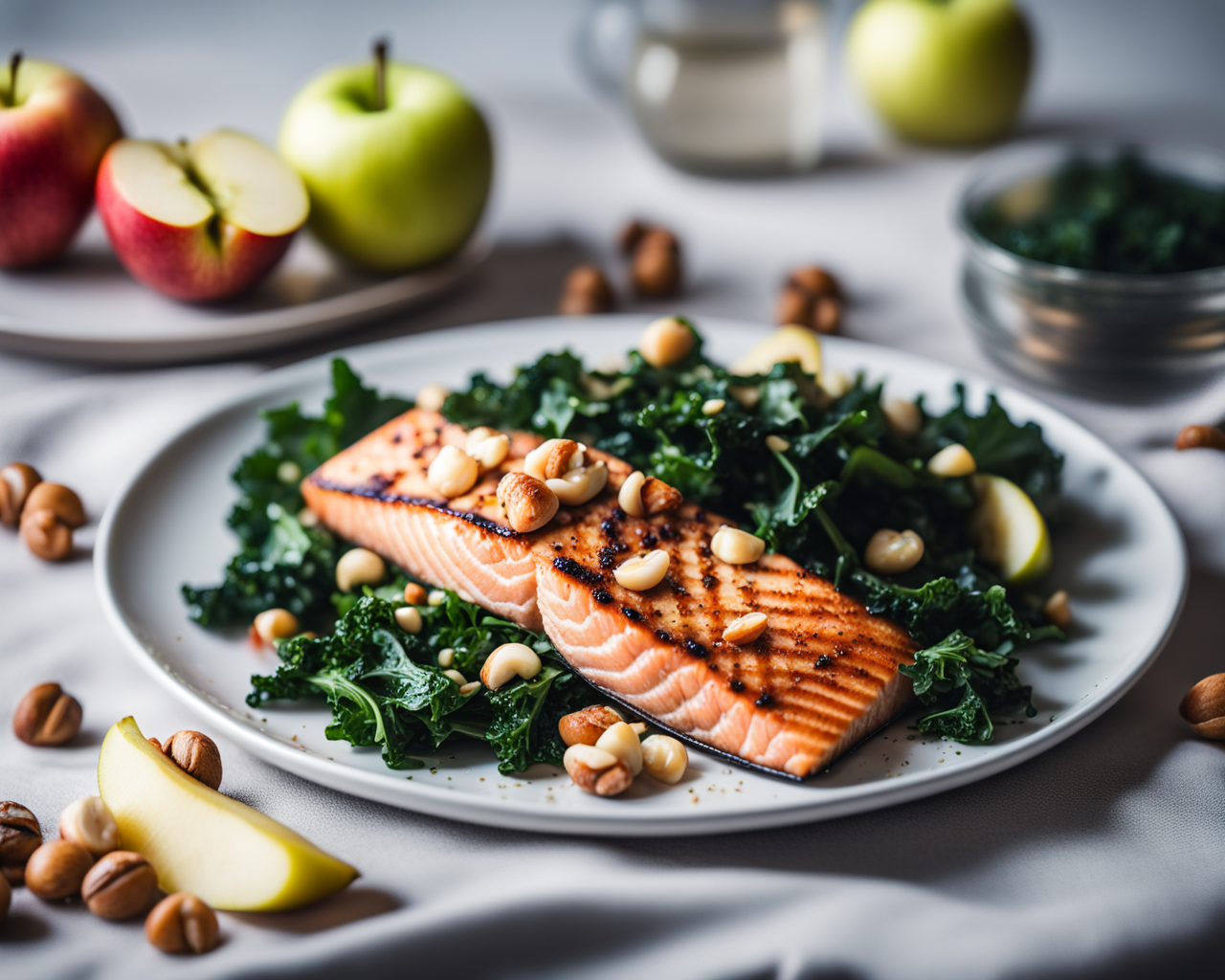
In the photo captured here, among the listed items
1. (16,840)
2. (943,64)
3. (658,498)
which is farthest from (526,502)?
(943,64)

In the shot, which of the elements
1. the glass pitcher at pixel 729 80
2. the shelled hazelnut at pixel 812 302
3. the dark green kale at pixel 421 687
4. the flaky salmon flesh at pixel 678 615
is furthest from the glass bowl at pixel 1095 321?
the dark green kale at pixel 421 687

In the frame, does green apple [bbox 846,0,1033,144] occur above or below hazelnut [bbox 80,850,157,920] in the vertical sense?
above

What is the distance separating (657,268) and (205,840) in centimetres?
318

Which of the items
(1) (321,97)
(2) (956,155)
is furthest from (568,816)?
(2) (956,155)

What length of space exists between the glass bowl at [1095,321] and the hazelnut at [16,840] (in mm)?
3539

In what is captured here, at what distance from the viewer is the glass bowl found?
3.81m

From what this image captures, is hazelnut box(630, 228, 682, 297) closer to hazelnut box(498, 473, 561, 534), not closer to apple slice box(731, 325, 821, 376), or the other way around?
apple slice box(731, 325, 821, 376)

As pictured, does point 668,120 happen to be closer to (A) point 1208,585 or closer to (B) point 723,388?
(B) point 723,388

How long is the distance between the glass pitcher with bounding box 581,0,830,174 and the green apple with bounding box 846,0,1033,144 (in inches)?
17.5

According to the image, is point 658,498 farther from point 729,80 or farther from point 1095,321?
point 729,80

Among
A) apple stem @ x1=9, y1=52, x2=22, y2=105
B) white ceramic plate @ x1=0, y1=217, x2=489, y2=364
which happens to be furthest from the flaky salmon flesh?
apple stem @ x1=9, y1=52, x2=22, y2=105

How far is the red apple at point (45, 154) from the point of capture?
4.20 m

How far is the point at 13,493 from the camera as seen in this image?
11.2ft

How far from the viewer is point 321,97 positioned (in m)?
4.55
